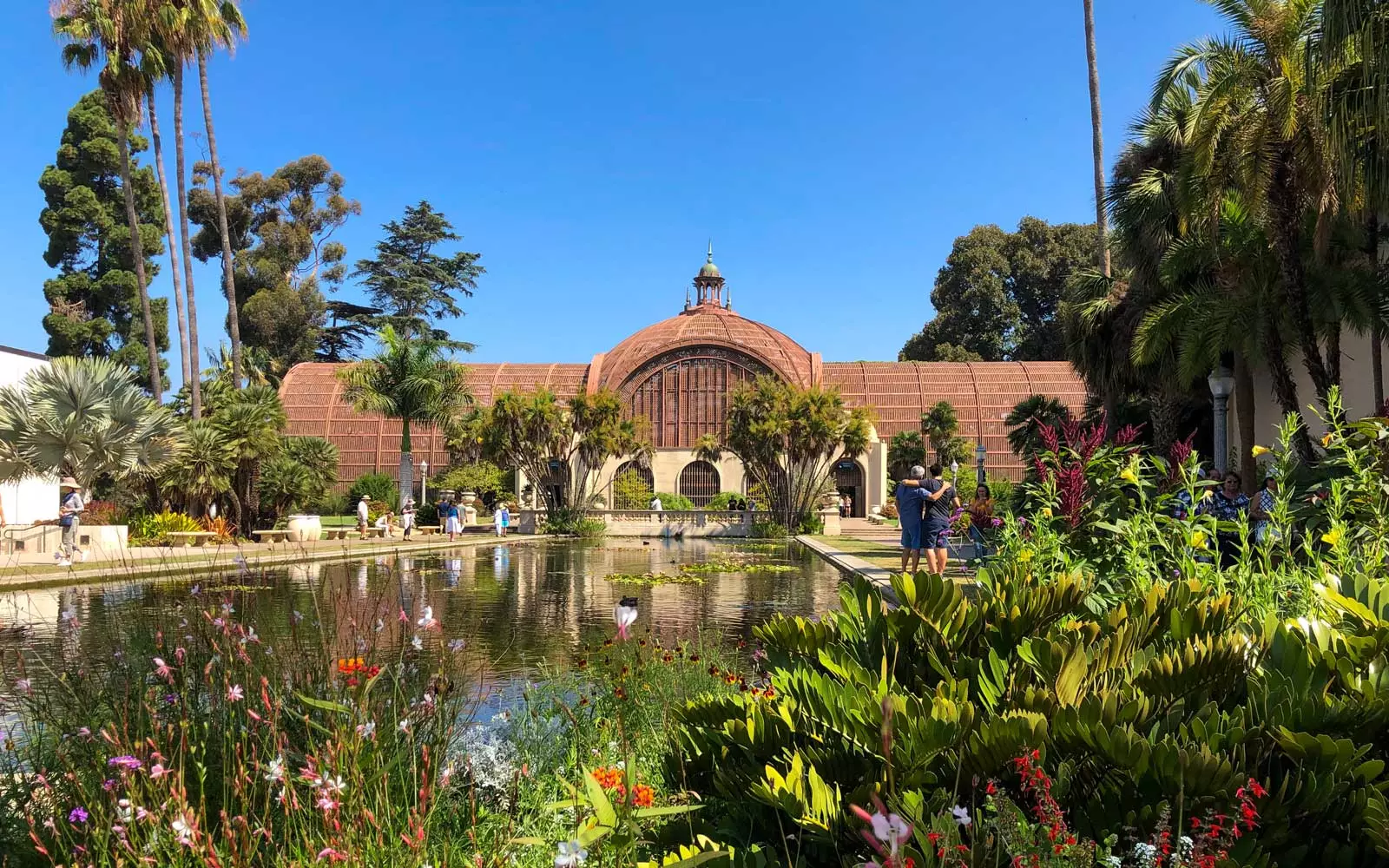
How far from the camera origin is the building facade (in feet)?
141

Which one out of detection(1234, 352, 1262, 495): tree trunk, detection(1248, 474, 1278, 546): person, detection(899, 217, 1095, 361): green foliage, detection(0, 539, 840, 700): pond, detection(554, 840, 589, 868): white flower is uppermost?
detection(899, 217, 1095, 361): green foliage

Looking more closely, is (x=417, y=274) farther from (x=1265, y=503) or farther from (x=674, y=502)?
(x=1265, y=503)

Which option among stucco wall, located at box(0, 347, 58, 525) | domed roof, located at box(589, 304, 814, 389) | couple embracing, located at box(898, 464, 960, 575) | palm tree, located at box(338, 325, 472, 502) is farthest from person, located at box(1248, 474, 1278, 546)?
domed roof, located at box(589, 304, 814, 389)

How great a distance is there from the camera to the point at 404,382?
100 ft

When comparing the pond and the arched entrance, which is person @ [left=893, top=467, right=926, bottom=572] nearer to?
the pond

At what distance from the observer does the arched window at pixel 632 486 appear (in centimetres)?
4181

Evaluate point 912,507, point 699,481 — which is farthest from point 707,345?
point 912,507

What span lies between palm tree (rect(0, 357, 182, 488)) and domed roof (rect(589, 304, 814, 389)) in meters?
24.4

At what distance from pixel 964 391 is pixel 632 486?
17.7m

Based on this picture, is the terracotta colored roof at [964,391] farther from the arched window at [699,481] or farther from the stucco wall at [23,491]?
the stucco wall at [23,491]

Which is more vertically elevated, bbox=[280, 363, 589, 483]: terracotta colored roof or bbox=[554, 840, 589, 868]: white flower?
bbox=[280, 363, 589, 483]: terracotta colored roof

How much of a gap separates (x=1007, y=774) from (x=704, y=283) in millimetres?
55740

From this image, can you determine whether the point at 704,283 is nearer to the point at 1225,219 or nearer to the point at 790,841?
the point at 1225,219

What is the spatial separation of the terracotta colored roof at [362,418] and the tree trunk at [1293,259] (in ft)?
112
